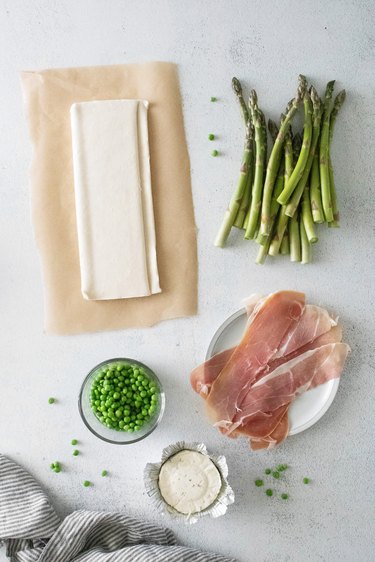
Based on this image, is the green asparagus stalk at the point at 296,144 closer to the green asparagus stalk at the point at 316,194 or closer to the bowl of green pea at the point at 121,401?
the green asparagus stalk at the point at 316,194

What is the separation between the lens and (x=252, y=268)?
3086 millimetres

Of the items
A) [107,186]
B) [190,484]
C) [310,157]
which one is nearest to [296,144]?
[310,157]

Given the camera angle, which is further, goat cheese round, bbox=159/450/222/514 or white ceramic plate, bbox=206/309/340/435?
white ceramic plate, bbox=206/309/340/435

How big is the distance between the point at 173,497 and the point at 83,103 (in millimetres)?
1746

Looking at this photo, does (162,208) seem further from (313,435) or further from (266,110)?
(313,435)

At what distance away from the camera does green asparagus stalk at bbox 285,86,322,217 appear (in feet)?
9.71

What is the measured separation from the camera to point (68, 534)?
2.92 metres

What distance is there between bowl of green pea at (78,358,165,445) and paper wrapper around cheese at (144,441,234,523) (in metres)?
0.13

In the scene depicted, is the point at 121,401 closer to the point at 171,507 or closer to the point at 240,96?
the point at 171,507

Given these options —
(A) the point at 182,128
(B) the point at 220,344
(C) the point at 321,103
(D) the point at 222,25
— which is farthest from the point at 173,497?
(D) the point at 222,25

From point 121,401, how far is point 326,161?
4.46ft

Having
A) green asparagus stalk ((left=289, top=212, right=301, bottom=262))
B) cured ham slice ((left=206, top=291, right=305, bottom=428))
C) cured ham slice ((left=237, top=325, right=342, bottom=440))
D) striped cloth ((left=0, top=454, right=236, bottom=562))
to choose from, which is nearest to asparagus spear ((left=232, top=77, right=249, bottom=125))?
green asparagus stalk ((left=289, top=212, right=301, bottom=262))

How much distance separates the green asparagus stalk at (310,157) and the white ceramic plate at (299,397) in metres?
0.51

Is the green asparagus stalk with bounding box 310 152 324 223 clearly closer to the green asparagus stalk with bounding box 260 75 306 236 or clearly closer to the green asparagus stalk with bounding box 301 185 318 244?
the green asparagus stalk with bounding box 301 185 318 244
